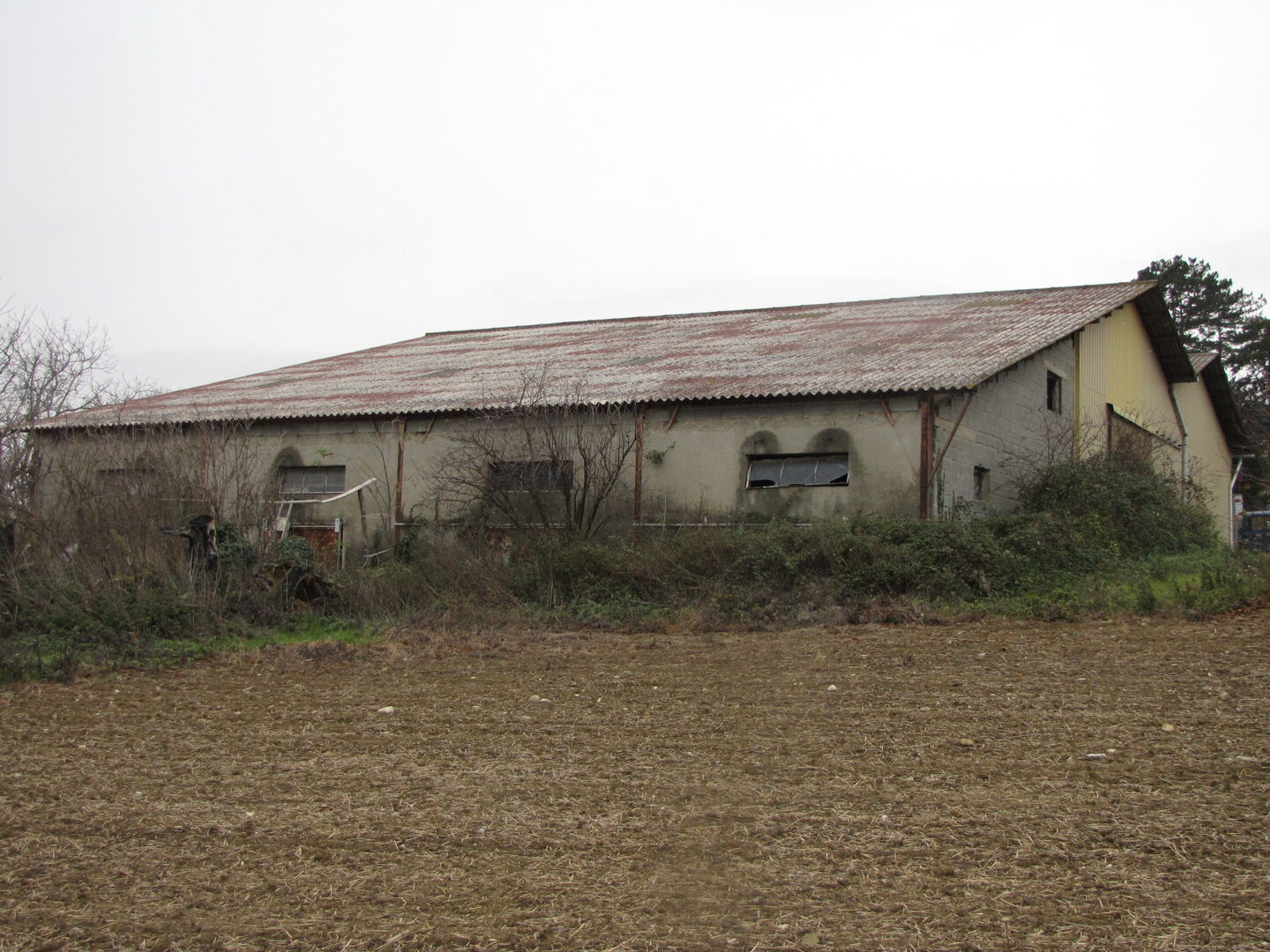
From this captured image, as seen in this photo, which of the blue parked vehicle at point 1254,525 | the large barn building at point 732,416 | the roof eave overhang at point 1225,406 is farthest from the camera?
the blue parked vehicle at point 1254,525

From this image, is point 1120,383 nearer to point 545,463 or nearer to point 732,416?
point 732,416

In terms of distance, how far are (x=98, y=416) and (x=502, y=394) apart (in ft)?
27.9

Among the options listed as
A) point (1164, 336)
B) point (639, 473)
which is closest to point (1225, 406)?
point (1164, 336)

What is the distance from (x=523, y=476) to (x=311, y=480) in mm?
4757

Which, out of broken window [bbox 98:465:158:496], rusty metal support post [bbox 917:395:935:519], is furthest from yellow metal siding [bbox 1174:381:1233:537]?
broken window [bbox 98:465:158:496]

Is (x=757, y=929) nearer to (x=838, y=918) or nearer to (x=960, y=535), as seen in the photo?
(x=838, y=918)

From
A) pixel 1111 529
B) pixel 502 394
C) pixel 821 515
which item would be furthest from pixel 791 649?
pixel 502 394

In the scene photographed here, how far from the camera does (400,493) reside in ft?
65.0

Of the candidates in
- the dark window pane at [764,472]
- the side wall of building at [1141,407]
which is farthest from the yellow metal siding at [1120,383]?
the dark window pane at [764,472]

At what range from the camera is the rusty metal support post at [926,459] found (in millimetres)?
16484

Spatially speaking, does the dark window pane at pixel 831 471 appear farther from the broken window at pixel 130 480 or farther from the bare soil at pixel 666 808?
the broken window at pixel 130 480

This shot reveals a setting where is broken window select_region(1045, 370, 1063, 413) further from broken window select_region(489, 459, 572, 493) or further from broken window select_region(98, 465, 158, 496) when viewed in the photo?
broken window select_region(98, 465, 158, 496)

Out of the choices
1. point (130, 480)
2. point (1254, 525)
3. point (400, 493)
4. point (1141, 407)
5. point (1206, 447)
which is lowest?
point (1254, 525)

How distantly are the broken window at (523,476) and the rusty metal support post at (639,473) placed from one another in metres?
1.16
